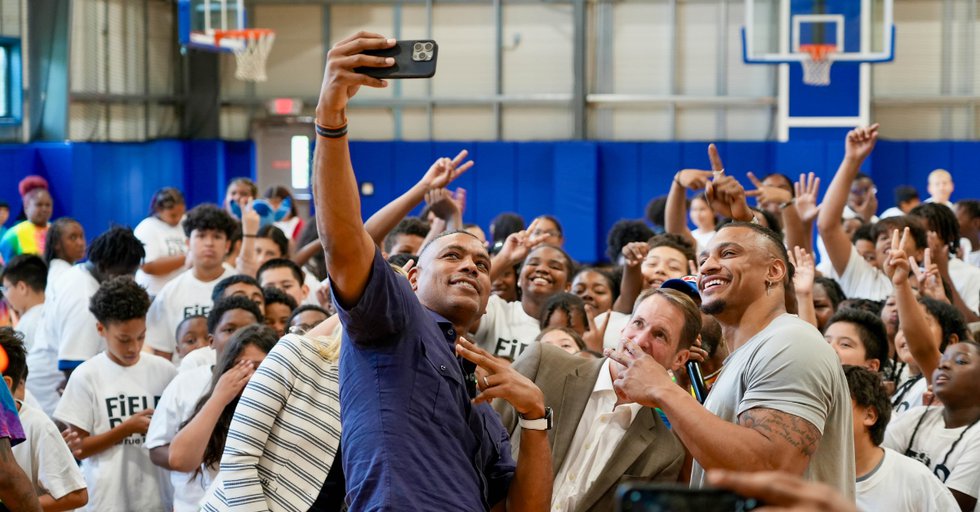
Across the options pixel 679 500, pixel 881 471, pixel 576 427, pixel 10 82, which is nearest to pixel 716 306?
pixel 576 427

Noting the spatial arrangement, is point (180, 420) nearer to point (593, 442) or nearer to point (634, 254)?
point (593, 442)

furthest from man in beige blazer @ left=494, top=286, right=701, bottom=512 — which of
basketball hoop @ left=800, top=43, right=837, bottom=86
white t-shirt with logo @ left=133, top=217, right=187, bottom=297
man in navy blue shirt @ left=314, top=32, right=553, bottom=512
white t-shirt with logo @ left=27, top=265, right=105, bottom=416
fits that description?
basketball hoop @ left=800, top=43, right=837, bottom=86

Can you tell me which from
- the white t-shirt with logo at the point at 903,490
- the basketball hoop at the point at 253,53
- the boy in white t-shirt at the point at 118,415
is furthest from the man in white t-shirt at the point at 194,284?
the basketball hoop at the point at 253,53

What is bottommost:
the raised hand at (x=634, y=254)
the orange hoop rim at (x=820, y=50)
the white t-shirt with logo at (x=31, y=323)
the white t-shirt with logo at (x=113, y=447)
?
the white t-shirt with logo at (x=113, y=447)

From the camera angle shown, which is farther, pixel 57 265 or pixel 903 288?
pixel 57 265

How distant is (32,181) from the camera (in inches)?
491

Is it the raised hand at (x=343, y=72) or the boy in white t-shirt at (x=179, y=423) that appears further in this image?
the boy in white t-shirt at (x=179, y=423)

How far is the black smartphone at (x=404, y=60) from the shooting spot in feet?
9.61

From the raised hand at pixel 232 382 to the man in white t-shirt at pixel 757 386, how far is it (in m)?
1.90

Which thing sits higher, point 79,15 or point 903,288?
point 79,15

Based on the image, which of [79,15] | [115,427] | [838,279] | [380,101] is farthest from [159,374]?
[380,101]

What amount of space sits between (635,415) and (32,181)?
10.1 m

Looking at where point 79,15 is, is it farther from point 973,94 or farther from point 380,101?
point 973,94

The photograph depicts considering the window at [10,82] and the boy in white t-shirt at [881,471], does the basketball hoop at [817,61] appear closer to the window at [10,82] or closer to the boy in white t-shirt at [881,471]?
the window at [10,82]
